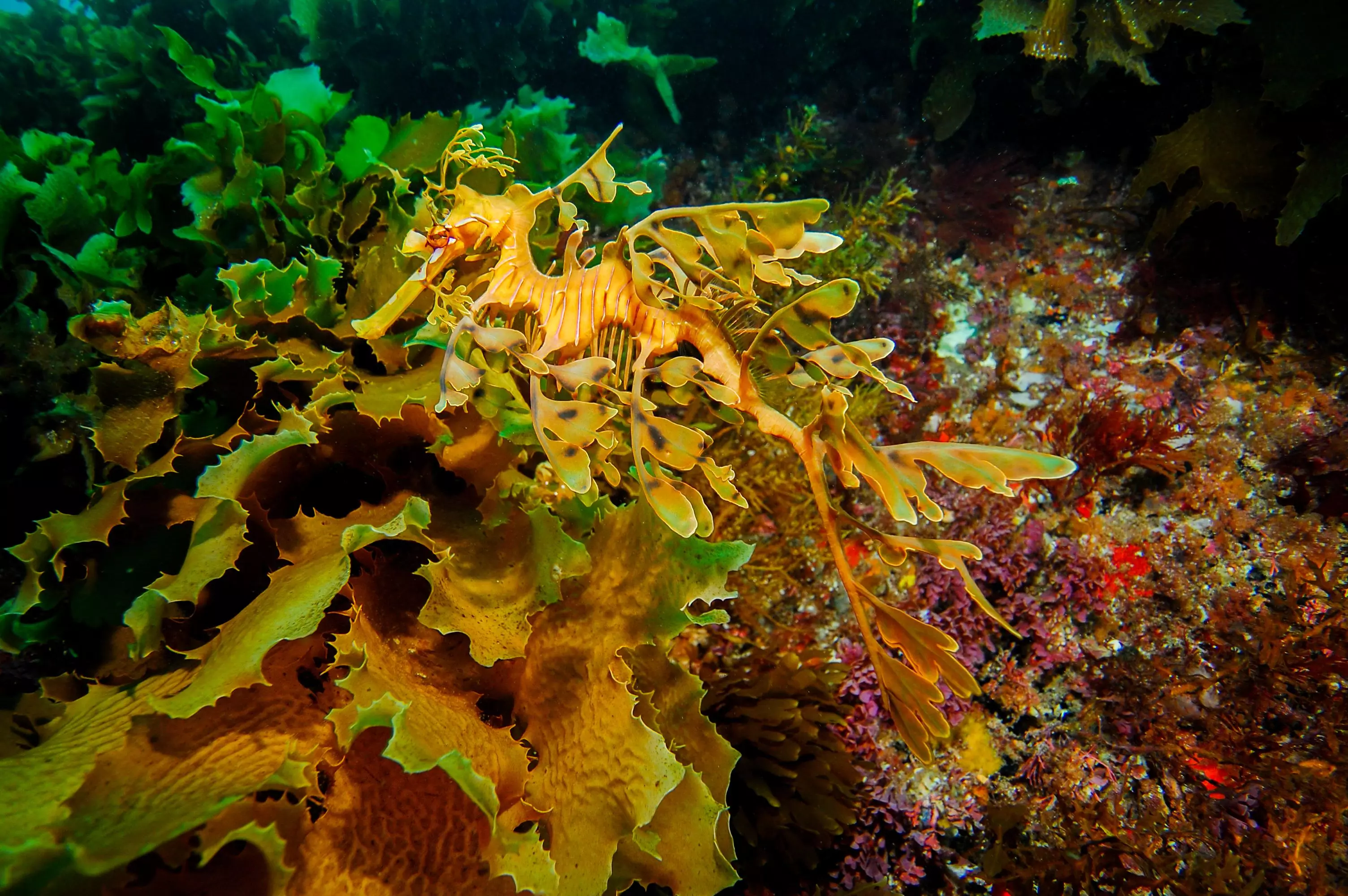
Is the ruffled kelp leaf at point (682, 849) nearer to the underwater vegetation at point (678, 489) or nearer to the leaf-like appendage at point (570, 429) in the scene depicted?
the underwater vegetation at point (678, 489)

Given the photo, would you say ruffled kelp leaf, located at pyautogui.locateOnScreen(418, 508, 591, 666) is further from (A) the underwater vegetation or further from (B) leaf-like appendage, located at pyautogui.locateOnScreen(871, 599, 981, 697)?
(B) leaf-like appendage, located at pyautogui.locateOnScreen(871, 599, 981, 697)

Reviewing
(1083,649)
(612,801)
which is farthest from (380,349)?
(1083,649)

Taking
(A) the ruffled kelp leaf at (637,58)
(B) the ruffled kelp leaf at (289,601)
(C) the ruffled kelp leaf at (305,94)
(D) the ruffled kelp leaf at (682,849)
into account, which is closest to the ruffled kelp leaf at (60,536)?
(B) the ruffled kelp leaf at (289,601)

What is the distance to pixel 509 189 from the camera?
4.21 ft

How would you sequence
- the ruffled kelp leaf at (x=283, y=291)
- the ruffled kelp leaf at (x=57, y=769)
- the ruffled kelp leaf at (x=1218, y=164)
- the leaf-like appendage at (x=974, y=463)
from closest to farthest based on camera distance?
1. the ruffled kelp leaf at (x=57, y=769)
2. the leaf-like appendage at (x=974, y=463)
3. the ruffled kelp leaf at (x=283, y=291)
4. the ruffled kelp leaf at (x=1218, y=164)

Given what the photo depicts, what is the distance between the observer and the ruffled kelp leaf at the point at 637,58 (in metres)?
4.02

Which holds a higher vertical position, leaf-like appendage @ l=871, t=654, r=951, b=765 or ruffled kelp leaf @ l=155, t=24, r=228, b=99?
ruffled kelp leaf @ l=155, t=24, r=228, b=99

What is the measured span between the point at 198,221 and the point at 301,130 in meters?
0.48

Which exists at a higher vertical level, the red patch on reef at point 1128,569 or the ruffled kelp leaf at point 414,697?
the ruffled kelp leaf at point 414,697

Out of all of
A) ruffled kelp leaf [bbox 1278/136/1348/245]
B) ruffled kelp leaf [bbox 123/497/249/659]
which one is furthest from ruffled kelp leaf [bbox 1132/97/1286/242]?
ruffled kelp leaf [bbox 123/497/249/659]

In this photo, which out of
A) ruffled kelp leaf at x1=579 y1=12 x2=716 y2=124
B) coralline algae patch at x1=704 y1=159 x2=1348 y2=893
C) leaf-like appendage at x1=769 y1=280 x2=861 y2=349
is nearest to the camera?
leaf-like appendage at x1=769 y1=280 x2=861 y2=349

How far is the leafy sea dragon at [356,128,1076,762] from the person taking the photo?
1.03 meters

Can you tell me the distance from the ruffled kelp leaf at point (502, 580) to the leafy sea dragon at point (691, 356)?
218mm

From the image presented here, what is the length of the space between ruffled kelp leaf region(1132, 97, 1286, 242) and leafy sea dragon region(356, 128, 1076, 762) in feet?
8.61
